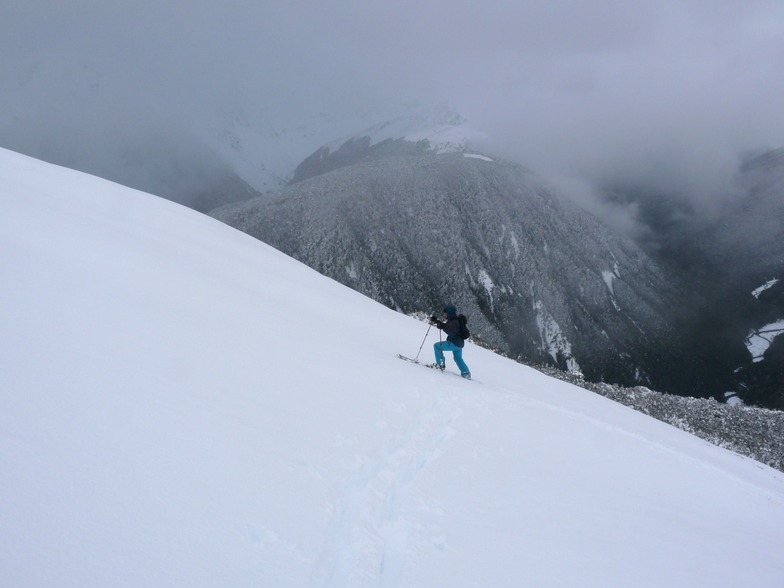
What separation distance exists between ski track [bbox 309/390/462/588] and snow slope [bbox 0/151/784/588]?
0.09 ft

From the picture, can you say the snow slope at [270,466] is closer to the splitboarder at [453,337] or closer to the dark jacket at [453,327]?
the splitboarder at [453,337]

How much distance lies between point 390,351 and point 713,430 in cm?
4942

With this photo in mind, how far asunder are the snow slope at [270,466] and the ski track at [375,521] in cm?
3

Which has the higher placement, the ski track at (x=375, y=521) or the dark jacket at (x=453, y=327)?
the dark jacket at (x=453, y=327)

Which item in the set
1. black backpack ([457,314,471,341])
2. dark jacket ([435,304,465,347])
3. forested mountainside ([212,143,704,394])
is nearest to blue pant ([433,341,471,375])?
dark jacket ([435,304,465,347])

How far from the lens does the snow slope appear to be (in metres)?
4.01

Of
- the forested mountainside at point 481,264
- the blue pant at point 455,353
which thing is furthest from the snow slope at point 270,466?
the forested mountainside at point 481,264

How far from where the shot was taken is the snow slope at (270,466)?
4.01 m

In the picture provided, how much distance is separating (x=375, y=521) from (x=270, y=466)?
1.38 meters

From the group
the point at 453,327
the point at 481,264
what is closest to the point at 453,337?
the point at 453,327

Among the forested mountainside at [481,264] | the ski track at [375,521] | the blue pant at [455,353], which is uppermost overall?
the forested mountainside at [481,264]

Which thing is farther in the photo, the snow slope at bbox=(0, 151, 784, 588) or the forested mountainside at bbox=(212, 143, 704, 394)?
the forested mountainside at bbox=(212, 143, 704, 394)

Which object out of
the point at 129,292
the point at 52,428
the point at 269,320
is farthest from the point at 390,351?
the point at 52,428

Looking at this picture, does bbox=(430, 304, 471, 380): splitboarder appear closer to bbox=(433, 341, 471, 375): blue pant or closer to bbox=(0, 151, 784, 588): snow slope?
bbox=(433, 341, 471, 375): blue pant
